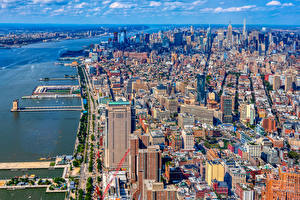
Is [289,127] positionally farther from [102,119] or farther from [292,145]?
[102,119]

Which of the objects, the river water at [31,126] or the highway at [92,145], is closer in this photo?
the highway at [92,145]

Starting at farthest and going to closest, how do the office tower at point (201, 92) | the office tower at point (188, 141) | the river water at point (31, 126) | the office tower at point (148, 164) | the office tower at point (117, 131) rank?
the office tower at point (201, 92), the office tower at point (188, 141), the river water at point (31, 126), the office tower at point (117, 131), the office tower at point (148, 164)

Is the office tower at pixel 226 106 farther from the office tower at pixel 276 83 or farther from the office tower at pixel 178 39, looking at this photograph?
the office tower at pixel 178 39

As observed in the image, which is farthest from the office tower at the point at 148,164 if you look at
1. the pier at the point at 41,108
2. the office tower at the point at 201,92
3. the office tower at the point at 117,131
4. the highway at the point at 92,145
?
the pier at the point at 41,108

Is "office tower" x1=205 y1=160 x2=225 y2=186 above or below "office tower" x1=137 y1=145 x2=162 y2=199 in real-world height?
below

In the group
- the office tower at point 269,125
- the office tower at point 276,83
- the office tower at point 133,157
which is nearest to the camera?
the office tower at point 133,157

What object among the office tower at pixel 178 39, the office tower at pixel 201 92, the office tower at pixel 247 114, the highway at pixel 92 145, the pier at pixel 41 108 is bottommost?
the highway at pixel 92 145

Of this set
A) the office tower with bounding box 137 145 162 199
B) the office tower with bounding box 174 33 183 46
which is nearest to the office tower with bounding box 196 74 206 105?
the office tower with bounding box 137 145 162 199

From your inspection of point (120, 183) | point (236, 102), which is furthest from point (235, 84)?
point (120, 183)

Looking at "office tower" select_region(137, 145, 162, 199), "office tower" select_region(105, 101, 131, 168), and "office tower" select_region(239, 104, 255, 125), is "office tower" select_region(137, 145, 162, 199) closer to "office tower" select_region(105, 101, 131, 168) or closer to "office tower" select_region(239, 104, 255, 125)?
"office tower" select_region(105, 101, 131, 168)
